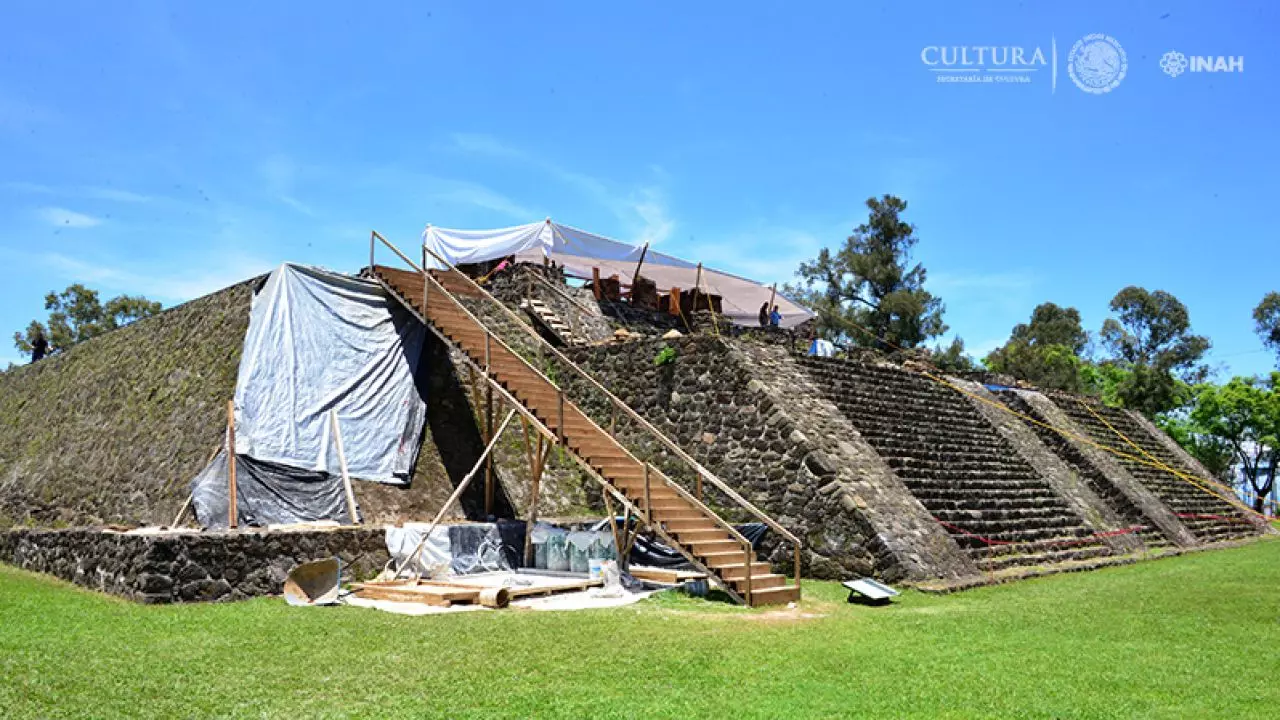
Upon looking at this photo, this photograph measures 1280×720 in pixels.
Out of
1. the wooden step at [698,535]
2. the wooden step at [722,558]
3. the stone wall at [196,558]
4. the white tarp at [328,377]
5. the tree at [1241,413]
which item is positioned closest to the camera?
the stone wall at [196,558]

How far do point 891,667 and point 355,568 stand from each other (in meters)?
6.57

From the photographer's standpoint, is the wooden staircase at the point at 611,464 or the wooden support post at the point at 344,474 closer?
the wooden staircase at the point at 611,464

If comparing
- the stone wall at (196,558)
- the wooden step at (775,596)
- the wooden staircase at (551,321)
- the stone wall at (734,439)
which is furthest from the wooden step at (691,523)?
the wooden staircase at (551,321)

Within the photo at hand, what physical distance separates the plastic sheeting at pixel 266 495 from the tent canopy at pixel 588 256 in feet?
24.6

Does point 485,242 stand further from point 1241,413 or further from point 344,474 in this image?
point 1241,413

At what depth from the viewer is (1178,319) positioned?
49.8 m

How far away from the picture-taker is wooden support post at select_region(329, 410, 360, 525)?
1238cm

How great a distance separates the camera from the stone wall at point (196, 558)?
935cm

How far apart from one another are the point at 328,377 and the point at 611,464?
4877mm

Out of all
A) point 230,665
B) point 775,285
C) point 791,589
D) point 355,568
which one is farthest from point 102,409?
point 775,285

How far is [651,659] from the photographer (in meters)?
7.01

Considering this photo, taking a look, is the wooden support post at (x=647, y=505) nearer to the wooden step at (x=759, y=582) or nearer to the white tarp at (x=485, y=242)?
the wooden step at (x=759, y=582)

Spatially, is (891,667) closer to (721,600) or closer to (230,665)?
(721,600)

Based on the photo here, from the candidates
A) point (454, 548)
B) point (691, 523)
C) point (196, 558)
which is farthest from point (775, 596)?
point (196, 558)
